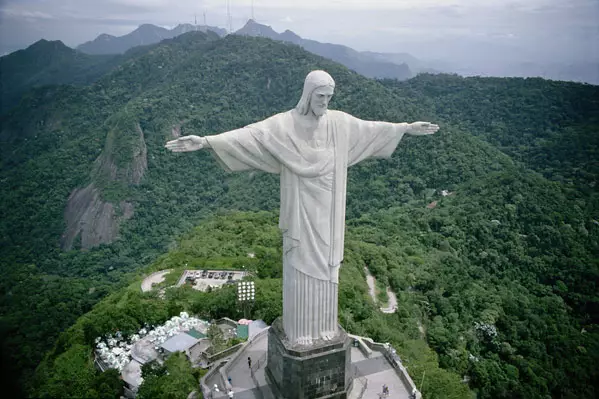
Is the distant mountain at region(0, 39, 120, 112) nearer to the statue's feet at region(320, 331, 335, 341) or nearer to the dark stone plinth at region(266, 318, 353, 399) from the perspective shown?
the dark stone plinth at region(266, 318, 353, 399)

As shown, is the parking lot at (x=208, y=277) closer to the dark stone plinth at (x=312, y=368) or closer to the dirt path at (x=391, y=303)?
the dirt path at (x=391, y=303)

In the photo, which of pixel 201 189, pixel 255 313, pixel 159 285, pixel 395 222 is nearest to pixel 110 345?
pixel 255 313

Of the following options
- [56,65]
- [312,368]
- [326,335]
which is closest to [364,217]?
[326,335]

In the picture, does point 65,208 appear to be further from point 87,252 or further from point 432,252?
point 432,252

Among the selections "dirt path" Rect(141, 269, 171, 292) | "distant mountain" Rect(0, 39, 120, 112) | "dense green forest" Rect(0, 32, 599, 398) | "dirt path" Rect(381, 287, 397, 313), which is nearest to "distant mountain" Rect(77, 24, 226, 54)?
"distant mountain" Rect(0, 39, 120, 112)

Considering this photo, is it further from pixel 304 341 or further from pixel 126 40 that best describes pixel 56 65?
pixel 304 341

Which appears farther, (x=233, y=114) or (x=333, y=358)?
(x=233, y=114)

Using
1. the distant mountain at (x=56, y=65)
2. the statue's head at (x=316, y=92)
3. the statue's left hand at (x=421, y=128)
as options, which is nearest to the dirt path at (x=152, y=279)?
the statue's head at (x=316, y=92)
